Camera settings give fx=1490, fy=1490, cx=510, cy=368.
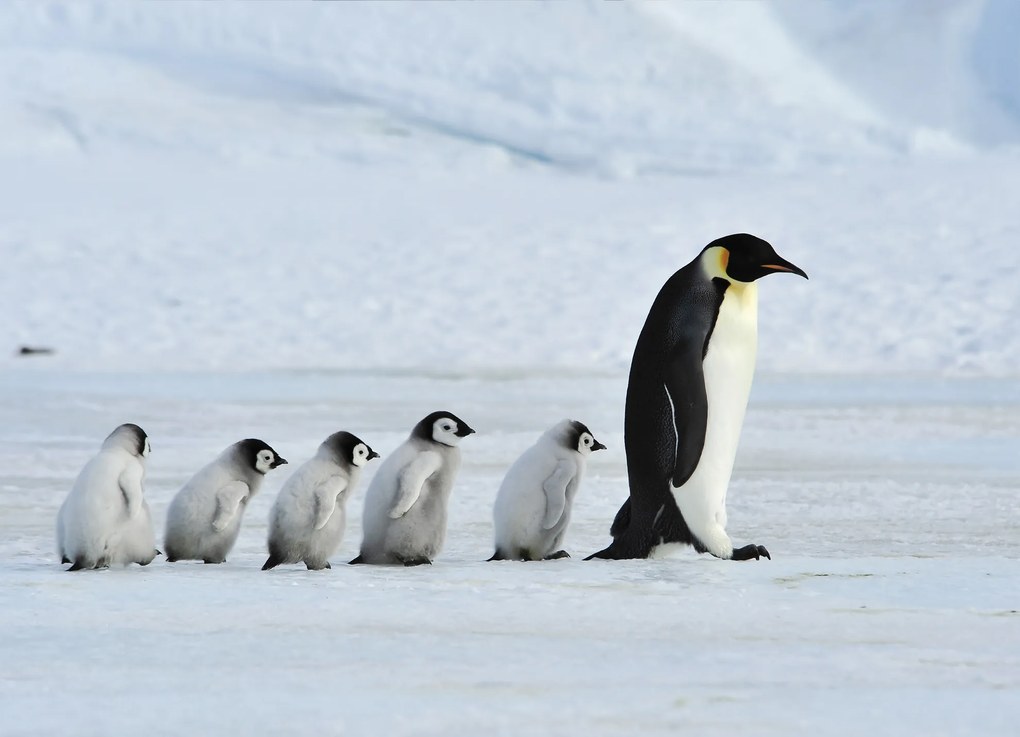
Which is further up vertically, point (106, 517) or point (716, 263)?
point (716, 263)

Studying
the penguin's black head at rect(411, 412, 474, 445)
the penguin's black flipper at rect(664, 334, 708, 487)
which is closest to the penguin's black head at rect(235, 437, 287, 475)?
the penguin's black head at rect(411, 412, 474, 445)

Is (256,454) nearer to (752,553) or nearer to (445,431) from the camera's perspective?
(445,431)

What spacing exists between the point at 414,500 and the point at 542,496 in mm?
316

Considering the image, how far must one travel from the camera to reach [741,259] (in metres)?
3.49

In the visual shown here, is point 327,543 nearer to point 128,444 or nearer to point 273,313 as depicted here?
point 128,444

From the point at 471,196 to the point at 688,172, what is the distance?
325 centimetres

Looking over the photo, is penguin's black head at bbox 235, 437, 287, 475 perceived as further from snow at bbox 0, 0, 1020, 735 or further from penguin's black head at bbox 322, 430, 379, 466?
snow at bbox 0, 0, 1020, 735

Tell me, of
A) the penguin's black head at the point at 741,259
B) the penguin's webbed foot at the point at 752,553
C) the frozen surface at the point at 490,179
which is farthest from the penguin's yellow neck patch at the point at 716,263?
the frozen surface at the point at 490,179

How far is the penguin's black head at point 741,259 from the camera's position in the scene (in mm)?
3467

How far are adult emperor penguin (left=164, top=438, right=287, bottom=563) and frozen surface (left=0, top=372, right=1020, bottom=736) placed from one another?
76mm

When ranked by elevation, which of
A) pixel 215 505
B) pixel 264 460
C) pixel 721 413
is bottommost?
pixel 215 505

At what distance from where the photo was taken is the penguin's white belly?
3.45 metres

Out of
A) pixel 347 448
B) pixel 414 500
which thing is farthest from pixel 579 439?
pixel 347 448

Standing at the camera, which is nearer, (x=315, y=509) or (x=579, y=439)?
(x=315, y=509)
